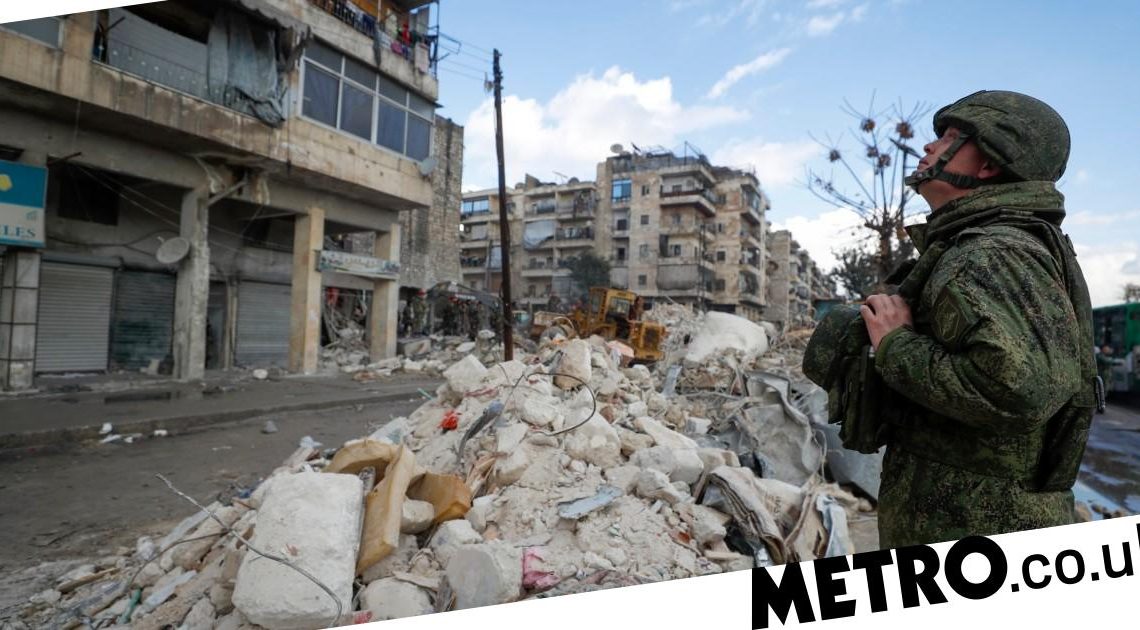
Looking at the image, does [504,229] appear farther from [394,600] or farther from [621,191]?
[621,191]

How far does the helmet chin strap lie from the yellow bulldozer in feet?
35.4

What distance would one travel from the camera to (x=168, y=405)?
25.0ft

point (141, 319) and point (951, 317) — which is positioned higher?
point (951, 317)

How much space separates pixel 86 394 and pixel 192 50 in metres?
6.19

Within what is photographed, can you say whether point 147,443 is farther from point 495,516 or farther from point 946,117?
point 946,117

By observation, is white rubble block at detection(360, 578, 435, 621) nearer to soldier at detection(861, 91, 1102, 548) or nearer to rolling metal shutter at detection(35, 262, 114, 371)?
soldier at detection(861, 91, 1102, 548)

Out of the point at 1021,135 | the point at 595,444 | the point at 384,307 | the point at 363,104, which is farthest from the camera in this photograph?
the point at 384,307

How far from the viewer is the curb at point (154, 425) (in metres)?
5.51

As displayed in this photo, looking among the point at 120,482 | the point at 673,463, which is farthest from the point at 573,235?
the point at 673,463

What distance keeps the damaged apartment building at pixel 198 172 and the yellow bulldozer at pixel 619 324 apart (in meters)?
4.90

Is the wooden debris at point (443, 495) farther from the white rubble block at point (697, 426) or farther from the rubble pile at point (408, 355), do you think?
the rubble pile at point (408, 355)

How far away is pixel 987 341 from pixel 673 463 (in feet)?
8.10

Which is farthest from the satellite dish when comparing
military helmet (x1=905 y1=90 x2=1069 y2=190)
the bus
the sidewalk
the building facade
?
the building facade

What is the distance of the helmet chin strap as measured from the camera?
1267 millimetres
